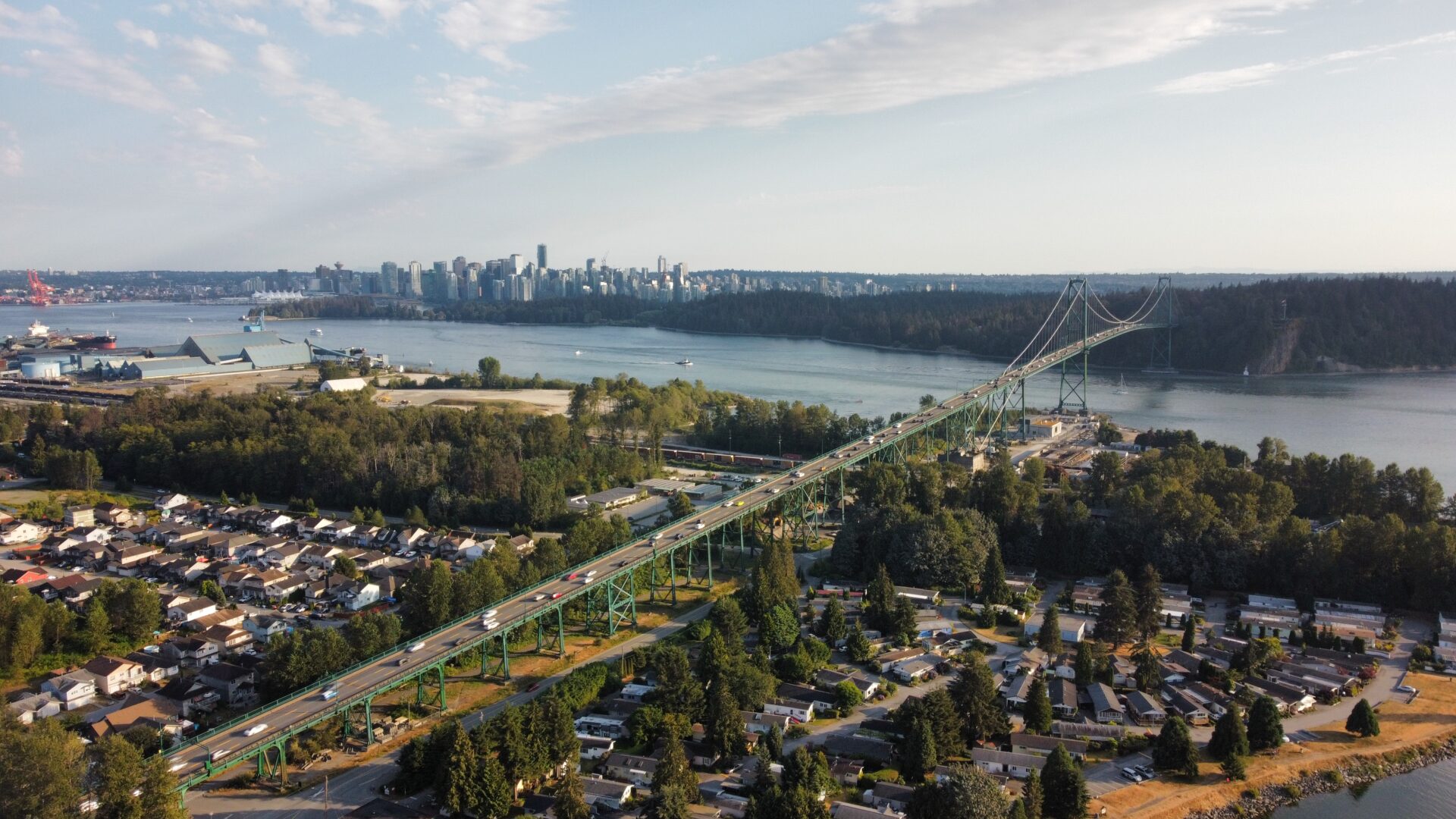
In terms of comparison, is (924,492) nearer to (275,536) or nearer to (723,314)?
(275,536)

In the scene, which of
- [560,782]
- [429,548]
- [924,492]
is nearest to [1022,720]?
[560,782]

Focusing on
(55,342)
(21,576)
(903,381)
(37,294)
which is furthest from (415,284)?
(21,576)

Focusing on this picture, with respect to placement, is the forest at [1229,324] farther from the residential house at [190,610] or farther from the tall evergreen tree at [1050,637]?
the residential house at [190,610]

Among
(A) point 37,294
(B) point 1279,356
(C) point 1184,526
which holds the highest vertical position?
(A) point 37,294

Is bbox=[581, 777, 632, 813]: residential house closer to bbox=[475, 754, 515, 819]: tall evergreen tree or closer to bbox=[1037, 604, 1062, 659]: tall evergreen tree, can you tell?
bbox=[475, 754, 515, 819]: tall evergreen tree

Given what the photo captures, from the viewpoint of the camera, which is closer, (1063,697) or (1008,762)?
(1008,762)

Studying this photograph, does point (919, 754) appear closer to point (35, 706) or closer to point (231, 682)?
point (231, 682)

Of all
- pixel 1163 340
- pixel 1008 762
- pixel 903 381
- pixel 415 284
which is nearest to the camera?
pixel 1008 762
